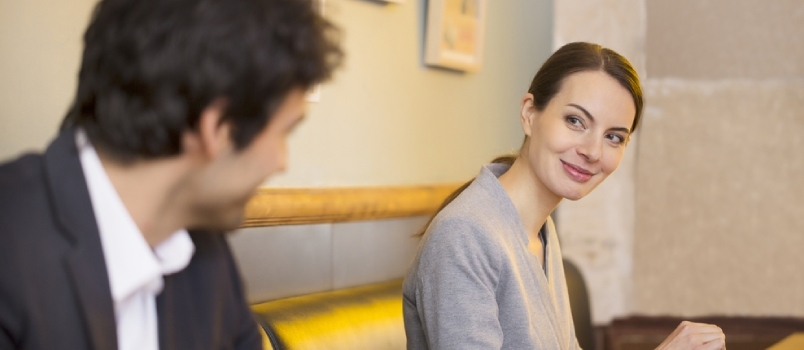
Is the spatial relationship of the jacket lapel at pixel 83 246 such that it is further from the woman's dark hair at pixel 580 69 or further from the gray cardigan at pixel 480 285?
the woman's dark hair at pixel 580 69

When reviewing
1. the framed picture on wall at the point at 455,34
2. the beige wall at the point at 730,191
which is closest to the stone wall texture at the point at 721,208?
the beige wall at the point at 730,191

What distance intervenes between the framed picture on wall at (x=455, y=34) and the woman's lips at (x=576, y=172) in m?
0.87

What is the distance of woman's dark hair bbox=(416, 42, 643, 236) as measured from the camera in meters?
1.94

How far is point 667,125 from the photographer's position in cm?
321

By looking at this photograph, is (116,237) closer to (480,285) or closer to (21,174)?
(21,174)

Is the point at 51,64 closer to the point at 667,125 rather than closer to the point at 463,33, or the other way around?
the point at 463,33

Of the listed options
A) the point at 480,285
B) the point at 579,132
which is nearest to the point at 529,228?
the point at 579,132

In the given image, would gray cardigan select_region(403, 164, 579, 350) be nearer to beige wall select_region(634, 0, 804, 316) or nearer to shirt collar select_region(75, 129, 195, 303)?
shirt collar select_region(75, 129, 195, 303)

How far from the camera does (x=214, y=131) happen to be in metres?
0.95

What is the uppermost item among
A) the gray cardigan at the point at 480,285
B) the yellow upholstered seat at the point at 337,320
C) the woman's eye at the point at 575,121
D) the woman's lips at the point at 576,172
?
the woman's eye at the point at 575,121

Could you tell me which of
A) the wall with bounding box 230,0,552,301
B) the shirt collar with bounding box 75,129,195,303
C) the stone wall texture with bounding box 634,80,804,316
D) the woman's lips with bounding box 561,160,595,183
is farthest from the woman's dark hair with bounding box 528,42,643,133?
the stone wall texture with bounding box 634,80,804,316

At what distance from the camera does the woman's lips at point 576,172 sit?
1.91 m

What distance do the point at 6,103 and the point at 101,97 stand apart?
61cm

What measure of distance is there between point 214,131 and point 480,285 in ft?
2.77
